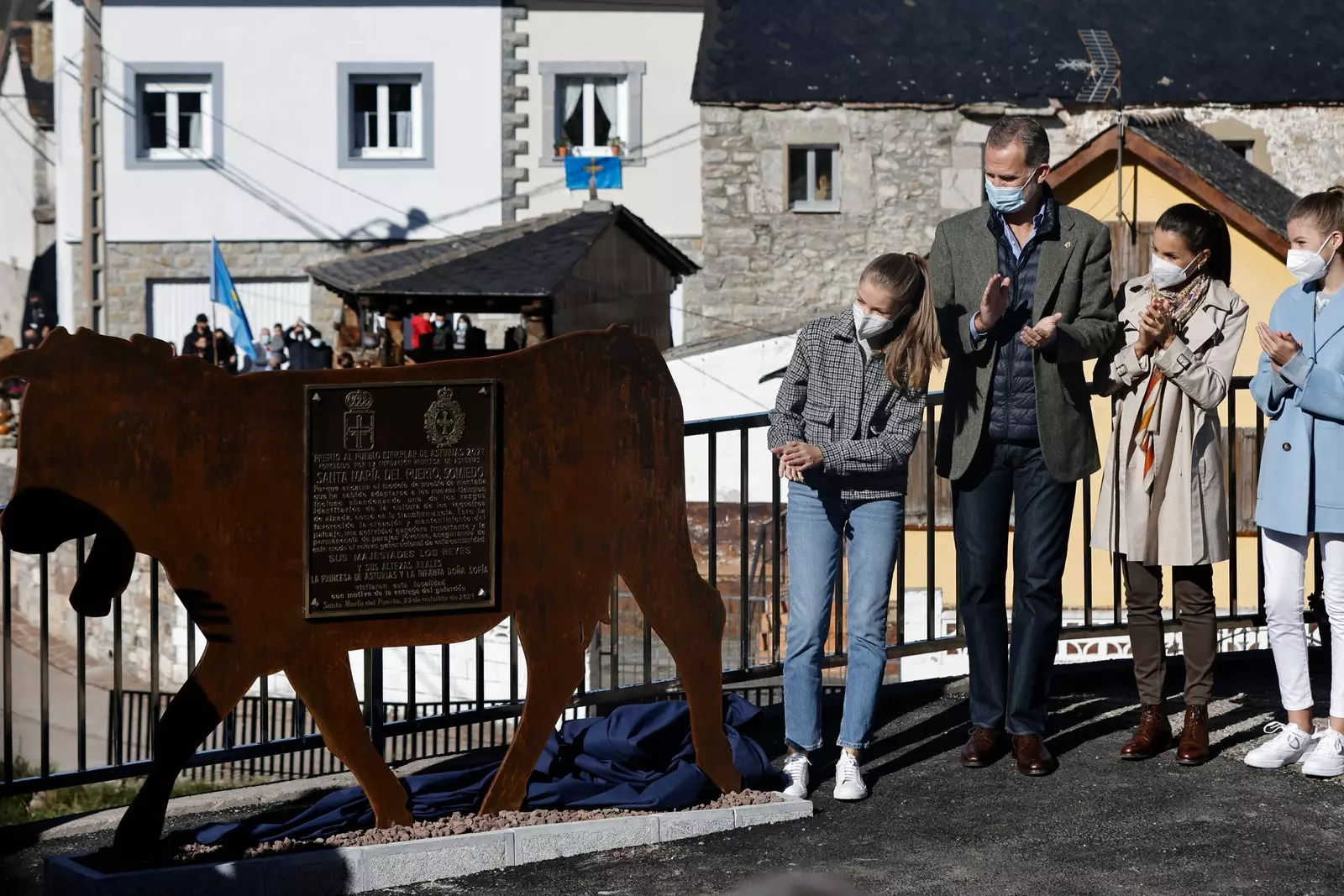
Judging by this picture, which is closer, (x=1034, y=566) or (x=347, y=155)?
(x=1034, y=566)

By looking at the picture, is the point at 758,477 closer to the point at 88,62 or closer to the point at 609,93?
the point at 609,93

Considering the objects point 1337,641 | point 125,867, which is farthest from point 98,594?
point 1337,641

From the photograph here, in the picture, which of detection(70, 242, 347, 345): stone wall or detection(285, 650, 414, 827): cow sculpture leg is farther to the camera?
detection(70, 242, 347, 345): stone wall

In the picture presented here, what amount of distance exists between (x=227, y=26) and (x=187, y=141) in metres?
2.34

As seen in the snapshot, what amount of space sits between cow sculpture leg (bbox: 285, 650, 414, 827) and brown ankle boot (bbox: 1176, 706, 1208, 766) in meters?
2.75

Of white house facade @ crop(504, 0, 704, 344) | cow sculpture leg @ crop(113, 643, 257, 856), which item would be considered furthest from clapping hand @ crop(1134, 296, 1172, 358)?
white house facade @ crop(504, 0, 704, 344)

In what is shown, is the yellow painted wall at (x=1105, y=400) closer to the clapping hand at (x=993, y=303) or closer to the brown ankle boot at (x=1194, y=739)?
the brown ankle boot at (x=1194, y=739)

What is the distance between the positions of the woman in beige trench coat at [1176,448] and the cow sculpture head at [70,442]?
3221mm

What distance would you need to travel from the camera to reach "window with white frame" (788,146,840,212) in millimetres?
29969

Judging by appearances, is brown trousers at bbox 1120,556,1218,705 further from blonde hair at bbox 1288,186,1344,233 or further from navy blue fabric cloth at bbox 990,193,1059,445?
blonde hair at bbox 1288,186,1344,233

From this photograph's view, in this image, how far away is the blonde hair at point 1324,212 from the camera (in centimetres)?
574

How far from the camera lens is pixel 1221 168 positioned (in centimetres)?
2278

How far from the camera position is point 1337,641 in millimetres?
5852

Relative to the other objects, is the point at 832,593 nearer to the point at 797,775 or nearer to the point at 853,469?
the point at 853,469
